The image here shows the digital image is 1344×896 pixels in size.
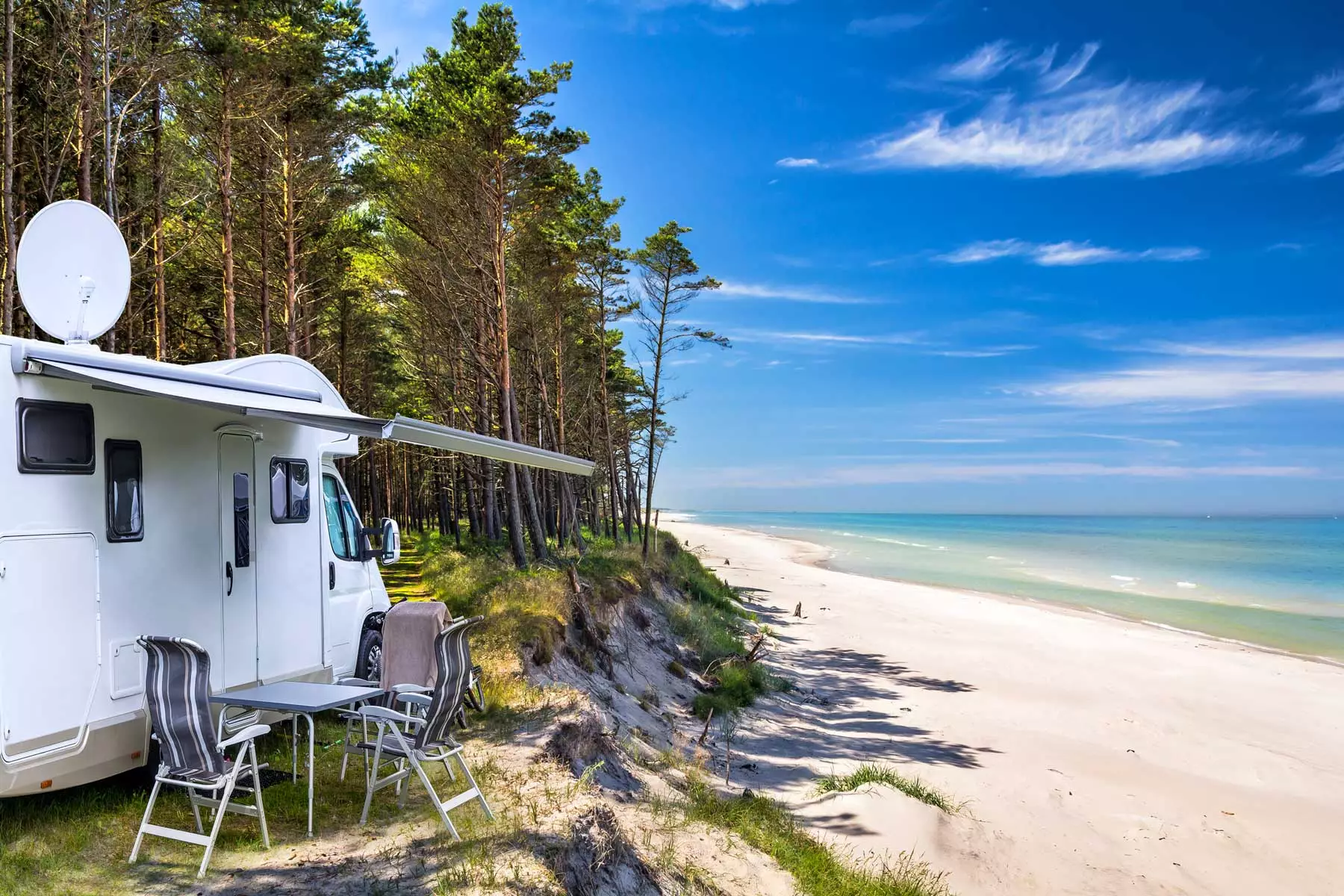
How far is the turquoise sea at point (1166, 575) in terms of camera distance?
2552 centimetres

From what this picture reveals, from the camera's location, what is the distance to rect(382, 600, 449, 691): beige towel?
22.8 feet

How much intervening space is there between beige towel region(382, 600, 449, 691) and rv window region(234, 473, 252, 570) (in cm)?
144

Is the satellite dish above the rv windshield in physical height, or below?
above

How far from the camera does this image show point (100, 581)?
4812mm

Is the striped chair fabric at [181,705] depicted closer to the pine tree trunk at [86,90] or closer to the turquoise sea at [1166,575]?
the pine tree trunk at [86,90]

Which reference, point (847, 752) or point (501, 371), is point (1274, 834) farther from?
point (501, 371)

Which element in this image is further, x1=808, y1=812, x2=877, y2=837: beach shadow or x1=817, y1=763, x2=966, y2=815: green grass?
x1=817, y1=763, x2=966, y2=815: green grass

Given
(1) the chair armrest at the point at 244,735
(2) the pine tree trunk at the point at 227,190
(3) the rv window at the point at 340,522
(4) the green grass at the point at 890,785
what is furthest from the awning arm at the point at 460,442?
(2) the pine tree trunk at the point at 227,190

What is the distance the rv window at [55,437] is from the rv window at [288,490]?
1563 mm

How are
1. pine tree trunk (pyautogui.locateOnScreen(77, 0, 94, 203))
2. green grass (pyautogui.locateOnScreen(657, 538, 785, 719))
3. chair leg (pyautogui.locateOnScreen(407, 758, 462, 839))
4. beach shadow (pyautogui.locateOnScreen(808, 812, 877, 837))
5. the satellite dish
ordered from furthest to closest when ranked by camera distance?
green grass (pyautogui.locateOnScreen(657, 538, 785, 719)) < pine tree trunk (pyautogui.locateOnScreen(77, 0, 94, 203)) < beach shadow (pyautogui.locateOnScreen(808, 812, 877, 837)) < the satellite dish < chair leg (pyautogui.locateOnScreen(407, 758, 462, 839))

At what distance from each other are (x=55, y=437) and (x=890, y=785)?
326 inches

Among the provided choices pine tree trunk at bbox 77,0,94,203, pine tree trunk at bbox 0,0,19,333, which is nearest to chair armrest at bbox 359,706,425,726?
pine tree trunk at bbox 0,0,19,333

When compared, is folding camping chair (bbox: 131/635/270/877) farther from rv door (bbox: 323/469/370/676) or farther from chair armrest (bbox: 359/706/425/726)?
rv door (bbox: 323/469/370/676)

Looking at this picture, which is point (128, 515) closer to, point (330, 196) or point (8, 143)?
point (8, 143)
